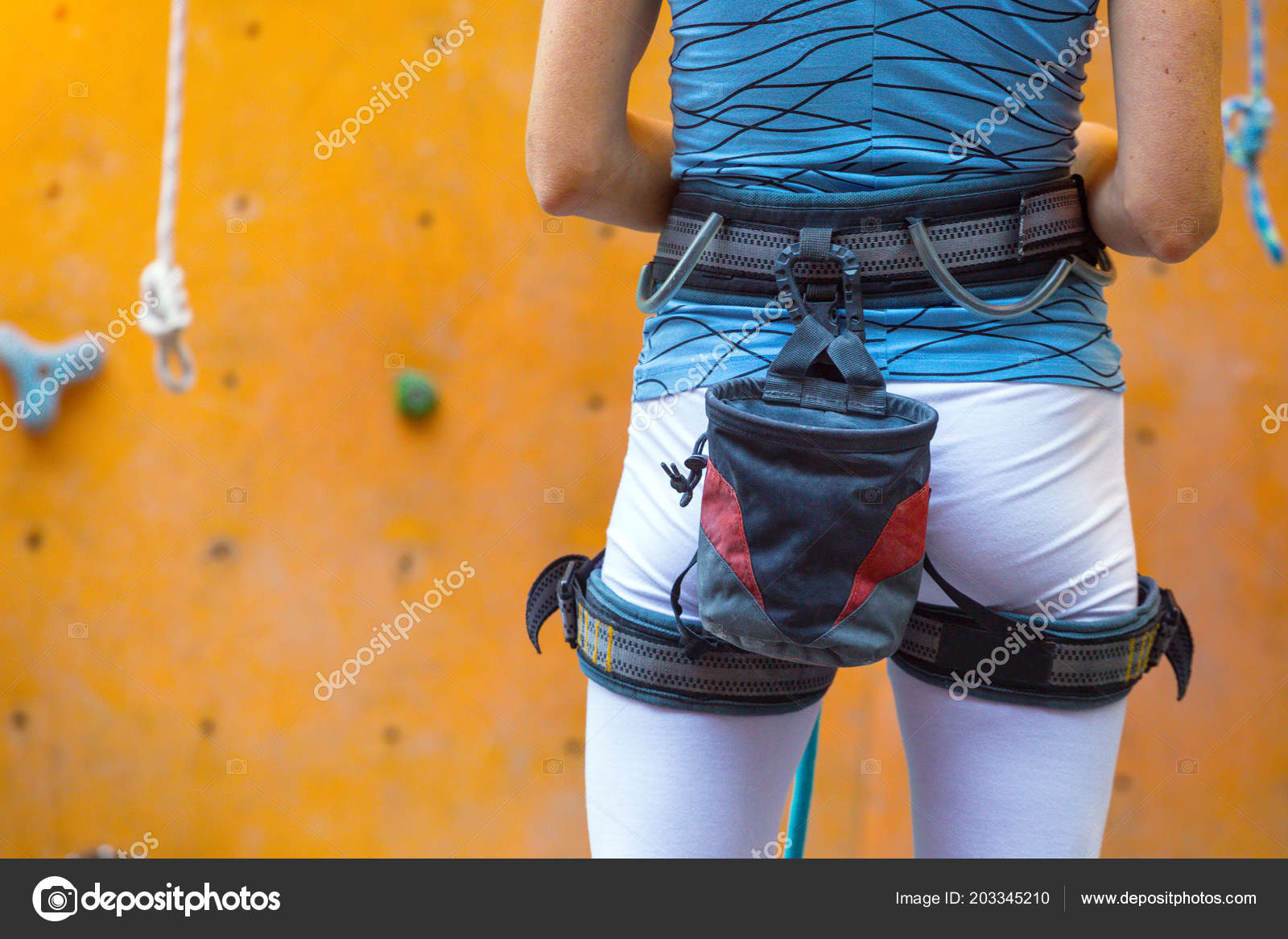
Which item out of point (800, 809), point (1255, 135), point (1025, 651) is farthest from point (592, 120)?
point (1255, 135)

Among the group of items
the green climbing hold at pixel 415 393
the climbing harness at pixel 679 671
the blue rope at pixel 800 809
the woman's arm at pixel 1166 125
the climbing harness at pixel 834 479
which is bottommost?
the blue rope at pixel 800 809

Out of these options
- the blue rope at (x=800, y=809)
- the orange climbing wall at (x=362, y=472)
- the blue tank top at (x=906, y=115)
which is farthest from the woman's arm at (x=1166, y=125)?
the orange climbing wall at (x=362, y=472)

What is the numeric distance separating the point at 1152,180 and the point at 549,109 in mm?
360

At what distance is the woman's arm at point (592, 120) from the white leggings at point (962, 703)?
0.54ft

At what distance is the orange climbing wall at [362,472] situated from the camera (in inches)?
66.1

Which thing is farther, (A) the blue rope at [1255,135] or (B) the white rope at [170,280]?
(A) the blue rope at [1255,135]

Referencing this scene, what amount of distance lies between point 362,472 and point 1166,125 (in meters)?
1.40

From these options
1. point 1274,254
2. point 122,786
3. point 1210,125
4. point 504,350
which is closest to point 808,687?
point 1210,125

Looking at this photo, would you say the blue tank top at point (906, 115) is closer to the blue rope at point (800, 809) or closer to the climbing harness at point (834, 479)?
the climbing harness at point (834, 479)

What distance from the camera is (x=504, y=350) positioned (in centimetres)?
175
